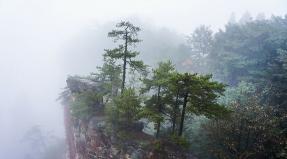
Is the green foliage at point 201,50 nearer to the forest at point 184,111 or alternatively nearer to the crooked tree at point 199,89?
the forest at point 184,111

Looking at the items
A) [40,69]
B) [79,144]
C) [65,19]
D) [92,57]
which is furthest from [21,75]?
[79,144]

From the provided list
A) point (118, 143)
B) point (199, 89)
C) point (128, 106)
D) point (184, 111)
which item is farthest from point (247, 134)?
point (118, 143)

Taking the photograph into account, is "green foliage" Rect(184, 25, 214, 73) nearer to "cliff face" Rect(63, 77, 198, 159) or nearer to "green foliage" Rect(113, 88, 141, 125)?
"cliff face" Rect(63, 77, 198, 159)

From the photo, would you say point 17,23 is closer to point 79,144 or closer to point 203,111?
point 79,144

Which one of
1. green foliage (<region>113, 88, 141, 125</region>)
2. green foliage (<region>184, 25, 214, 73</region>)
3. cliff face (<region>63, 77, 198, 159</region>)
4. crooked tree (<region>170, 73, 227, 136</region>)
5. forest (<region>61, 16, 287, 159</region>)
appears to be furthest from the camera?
green foliage (<region>184, 25, 214, 73</region>)

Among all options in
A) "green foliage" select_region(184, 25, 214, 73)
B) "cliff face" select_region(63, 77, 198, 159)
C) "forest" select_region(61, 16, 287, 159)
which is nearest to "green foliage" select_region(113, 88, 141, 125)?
"forest" select_region(61, 16, 287, 159)

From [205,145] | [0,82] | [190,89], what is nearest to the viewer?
[190,89]

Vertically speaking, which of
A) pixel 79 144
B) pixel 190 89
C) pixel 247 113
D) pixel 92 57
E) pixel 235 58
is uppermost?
pixel 92 57

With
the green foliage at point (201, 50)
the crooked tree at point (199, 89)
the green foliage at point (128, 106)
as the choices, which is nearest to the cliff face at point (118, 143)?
the green foliage at point (128, 106)

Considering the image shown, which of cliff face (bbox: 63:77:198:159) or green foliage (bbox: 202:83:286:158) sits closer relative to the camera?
green foliage (bbox: 202:83:286:158)

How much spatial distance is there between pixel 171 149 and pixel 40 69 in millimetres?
126653

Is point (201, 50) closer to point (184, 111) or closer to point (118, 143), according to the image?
point (118, 143)

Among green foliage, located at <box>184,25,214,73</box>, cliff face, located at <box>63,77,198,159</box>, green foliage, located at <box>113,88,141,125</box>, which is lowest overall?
A: cliff face, located at <box>63,77,198,159</box>

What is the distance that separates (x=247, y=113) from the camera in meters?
26.6
